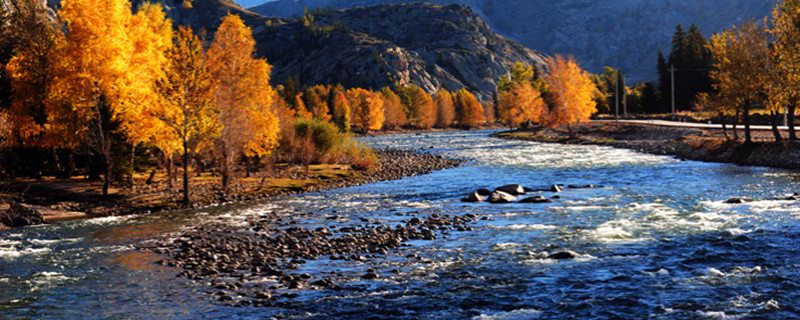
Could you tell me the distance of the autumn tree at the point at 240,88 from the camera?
4191cm

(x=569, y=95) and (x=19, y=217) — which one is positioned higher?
(x=569, y=95)

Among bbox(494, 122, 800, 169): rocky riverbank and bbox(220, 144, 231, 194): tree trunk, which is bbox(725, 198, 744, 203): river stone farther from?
bbox(220, 144, 231, 194): tree trunk

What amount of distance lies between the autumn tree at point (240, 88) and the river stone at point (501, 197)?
18753 millimetres

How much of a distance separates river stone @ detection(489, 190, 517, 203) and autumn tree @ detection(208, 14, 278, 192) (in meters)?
18.8

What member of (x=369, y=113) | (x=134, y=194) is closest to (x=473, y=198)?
(x=134, y=194)

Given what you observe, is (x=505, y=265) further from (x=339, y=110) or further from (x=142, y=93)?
(x=339, y=110)

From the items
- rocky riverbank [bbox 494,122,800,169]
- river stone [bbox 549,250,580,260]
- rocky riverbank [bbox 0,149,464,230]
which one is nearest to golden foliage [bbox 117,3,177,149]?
rocky riverbank [bbox 0,149,464,230]

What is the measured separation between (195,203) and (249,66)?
13788 mm

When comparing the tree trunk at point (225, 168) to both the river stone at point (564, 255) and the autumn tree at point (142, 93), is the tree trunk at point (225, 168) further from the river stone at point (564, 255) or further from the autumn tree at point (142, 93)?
the river stone at point (564, 255)

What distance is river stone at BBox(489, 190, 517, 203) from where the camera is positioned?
3497cm

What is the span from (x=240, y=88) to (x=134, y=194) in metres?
11.8

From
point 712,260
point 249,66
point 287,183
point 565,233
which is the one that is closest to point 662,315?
point 712,260

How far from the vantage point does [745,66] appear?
2008 inches

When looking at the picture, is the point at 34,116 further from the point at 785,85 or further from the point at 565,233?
the point at 785,85
